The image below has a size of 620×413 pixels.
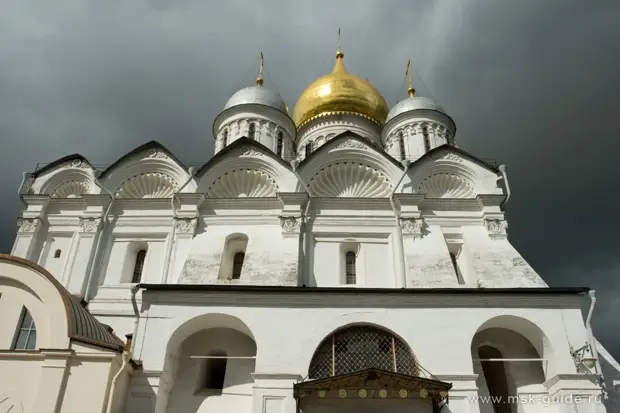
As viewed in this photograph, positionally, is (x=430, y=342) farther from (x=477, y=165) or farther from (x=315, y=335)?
(x=477, y=165)

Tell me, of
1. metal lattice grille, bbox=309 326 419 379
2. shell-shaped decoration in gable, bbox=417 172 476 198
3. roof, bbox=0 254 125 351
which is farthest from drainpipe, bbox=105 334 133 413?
shell-shaped decoration in gable, bbox=417 172 476 198

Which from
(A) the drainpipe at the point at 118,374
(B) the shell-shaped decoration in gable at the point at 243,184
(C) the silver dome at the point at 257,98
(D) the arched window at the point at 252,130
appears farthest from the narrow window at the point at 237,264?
(C) the silver dome at the point at 257,98

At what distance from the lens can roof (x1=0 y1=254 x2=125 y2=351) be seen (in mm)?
8859

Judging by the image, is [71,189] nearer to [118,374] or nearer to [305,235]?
[305,235]

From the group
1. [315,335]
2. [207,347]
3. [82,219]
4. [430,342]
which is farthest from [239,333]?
[82,219]

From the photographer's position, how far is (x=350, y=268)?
531 inches

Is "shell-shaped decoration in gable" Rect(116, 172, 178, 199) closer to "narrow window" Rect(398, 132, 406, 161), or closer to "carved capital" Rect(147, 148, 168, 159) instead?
"carved capital" Rect(147, 148, 168, 159)

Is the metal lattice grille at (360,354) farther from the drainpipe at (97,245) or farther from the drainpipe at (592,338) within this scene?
the drainpipe at (97,245)

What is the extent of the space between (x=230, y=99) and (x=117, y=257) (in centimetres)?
921

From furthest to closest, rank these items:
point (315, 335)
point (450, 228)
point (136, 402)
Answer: point (450, 228), point (315, 335), point (136, 402)

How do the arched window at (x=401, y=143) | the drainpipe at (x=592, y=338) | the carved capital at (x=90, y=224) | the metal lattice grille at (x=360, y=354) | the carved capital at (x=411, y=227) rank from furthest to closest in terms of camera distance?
1. the arched window at (x=401, y=143)
2. the carved capital at (x=90, y=224)
3. the carved capital at (x=411, y=227)
4. the metal lattice grille at (x=360, y=354)
5. the drainpipe at (x=592, y=338)

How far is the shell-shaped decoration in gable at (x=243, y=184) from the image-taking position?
1459 centimetres

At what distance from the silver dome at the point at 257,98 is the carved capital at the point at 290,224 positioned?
25.5 feet

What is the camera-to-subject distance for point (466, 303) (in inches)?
395
